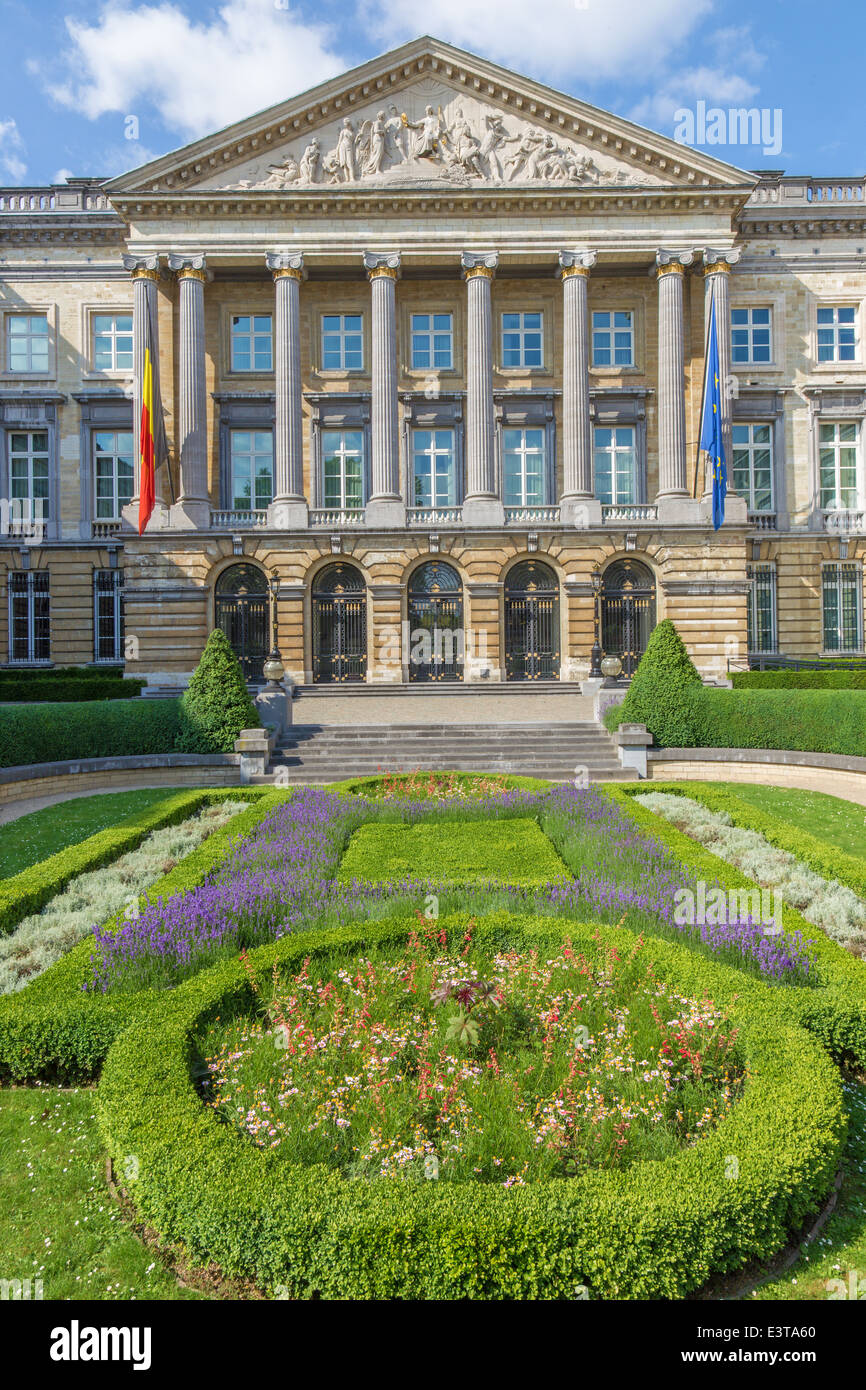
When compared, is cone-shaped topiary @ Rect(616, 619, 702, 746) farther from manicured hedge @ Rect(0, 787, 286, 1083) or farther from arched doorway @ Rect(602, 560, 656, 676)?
manicured hedge @ Rect(0, 787, 286, 1083)

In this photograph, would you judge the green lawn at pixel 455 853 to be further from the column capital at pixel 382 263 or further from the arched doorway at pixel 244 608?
the column capital at pixel 382 263

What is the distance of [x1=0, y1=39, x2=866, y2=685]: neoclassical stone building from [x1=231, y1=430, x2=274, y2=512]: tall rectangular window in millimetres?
112

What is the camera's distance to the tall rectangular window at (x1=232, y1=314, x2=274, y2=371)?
31.6 m

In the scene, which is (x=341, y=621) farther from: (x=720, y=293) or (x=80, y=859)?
(x=80, y=859)

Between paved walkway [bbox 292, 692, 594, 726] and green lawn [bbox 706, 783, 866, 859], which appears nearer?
green lawn [bbox 706, 783, 866, 859]

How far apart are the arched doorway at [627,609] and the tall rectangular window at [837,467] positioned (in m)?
10.3

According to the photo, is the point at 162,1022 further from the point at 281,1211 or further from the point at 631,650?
the point at 631,650

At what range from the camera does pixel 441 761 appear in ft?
61.8

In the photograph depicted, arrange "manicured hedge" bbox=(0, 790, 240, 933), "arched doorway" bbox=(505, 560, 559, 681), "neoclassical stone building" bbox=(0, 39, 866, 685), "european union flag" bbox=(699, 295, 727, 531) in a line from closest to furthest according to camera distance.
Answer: "manicured hedge" bbox=(0, 790, 240, 933), "european union flag" bbox=(699, 295, 727, 531), "neoclassical stone building" bbox=(0, 39, 866, 685), "arched doorway" bbox=(505, 560, 559, 681)

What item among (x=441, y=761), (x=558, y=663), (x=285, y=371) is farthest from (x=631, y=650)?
(x=285, y=371)

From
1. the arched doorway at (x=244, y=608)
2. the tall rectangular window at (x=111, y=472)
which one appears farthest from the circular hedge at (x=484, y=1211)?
the tall rectangular window at (x=111, y=472)

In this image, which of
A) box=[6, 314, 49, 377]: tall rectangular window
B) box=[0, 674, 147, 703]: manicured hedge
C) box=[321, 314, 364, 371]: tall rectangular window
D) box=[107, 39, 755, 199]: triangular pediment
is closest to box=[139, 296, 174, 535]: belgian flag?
box=[0, 674, 147, 703]: manicured hedge

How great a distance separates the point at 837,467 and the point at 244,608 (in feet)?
81.3

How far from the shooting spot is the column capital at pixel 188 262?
1137 inches
